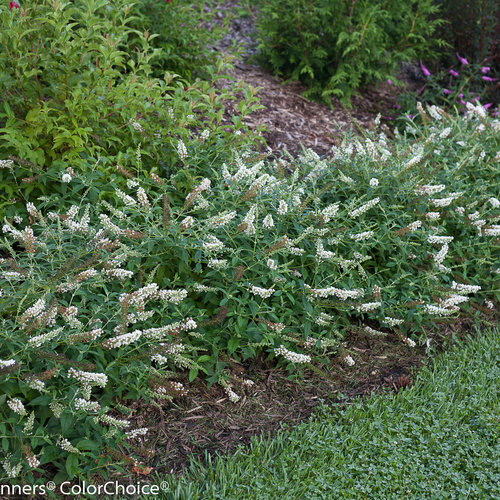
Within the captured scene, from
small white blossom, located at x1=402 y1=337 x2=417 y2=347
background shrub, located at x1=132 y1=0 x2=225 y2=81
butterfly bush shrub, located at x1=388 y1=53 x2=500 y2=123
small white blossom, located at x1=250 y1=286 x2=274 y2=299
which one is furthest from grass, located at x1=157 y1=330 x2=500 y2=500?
butterfly bush shrub, located at x1=388 y1=53 x2=500 y2=123

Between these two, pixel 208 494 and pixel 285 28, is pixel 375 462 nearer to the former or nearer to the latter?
pixel 208 494

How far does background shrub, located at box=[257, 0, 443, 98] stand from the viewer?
6539 mm

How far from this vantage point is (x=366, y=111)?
23.8ft

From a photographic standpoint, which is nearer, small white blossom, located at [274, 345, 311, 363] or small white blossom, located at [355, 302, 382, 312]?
small white blossom, located at [274, 345, 311, 363]

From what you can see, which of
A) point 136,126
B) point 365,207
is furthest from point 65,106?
point 365,207

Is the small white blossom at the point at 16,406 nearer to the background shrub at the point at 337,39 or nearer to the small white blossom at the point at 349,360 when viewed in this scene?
the small white blossom at the point at 349,360

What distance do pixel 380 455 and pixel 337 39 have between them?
5.09 metres

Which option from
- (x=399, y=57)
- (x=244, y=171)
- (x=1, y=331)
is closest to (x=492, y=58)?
(x=399, y=57)

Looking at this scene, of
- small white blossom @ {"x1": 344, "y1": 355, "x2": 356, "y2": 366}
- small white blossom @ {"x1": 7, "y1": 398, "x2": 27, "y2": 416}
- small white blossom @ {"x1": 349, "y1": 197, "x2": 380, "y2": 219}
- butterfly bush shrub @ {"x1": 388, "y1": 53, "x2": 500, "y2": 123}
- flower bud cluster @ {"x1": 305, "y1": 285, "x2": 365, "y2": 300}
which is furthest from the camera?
butterfly bush shrub @ {"x1": 388, "y1": 53, "x2": 500, "y2": 123}

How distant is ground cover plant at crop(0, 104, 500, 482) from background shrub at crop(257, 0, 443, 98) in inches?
84.3

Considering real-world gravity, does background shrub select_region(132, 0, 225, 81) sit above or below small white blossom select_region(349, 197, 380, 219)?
above

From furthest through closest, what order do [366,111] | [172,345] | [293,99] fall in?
[366,111], [293,99], [172,345]

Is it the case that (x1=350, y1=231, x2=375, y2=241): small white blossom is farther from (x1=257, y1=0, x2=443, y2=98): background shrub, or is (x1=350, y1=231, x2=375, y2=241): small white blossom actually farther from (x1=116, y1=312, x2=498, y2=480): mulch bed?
(x1=257, y1=0, x2=443, y2=98): background shrub

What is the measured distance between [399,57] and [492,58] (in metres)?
1.42
